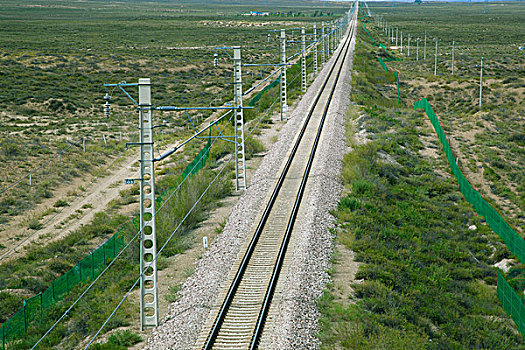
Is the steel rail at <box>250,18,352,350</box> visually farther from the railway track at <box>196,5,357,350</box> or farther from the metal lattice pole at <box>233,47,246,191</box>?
the metal lattice pole at <box>233,47,246,191</box>

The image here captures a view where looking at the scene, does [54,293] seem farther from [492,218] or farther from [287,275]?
[492,218]

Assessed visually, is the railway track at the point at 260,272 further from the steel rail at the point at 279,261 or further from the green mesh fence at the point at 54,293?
the green mesh fence at the point at 54,293

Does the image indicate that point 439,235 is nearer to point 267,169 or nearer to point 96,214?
point 267,169

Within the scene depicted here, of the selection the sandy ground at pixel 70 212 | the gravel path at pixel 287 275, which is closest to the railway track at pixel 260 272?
the gravel path at pixel 287 275

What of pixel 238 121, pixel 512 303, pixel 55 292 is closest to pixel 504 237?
pixel 512 303

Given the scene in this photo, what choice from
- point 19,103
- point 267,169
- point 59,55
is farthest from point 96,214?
point 59,55

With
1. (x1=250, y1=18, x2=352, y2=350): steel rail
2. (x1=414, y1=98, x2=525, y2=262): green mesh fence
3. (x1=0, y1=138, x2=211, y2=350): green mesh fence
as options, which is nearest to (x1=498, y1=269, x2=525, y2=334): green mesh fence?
(x1=414, y1=98, x2=525, y2=262): green mesh fence
